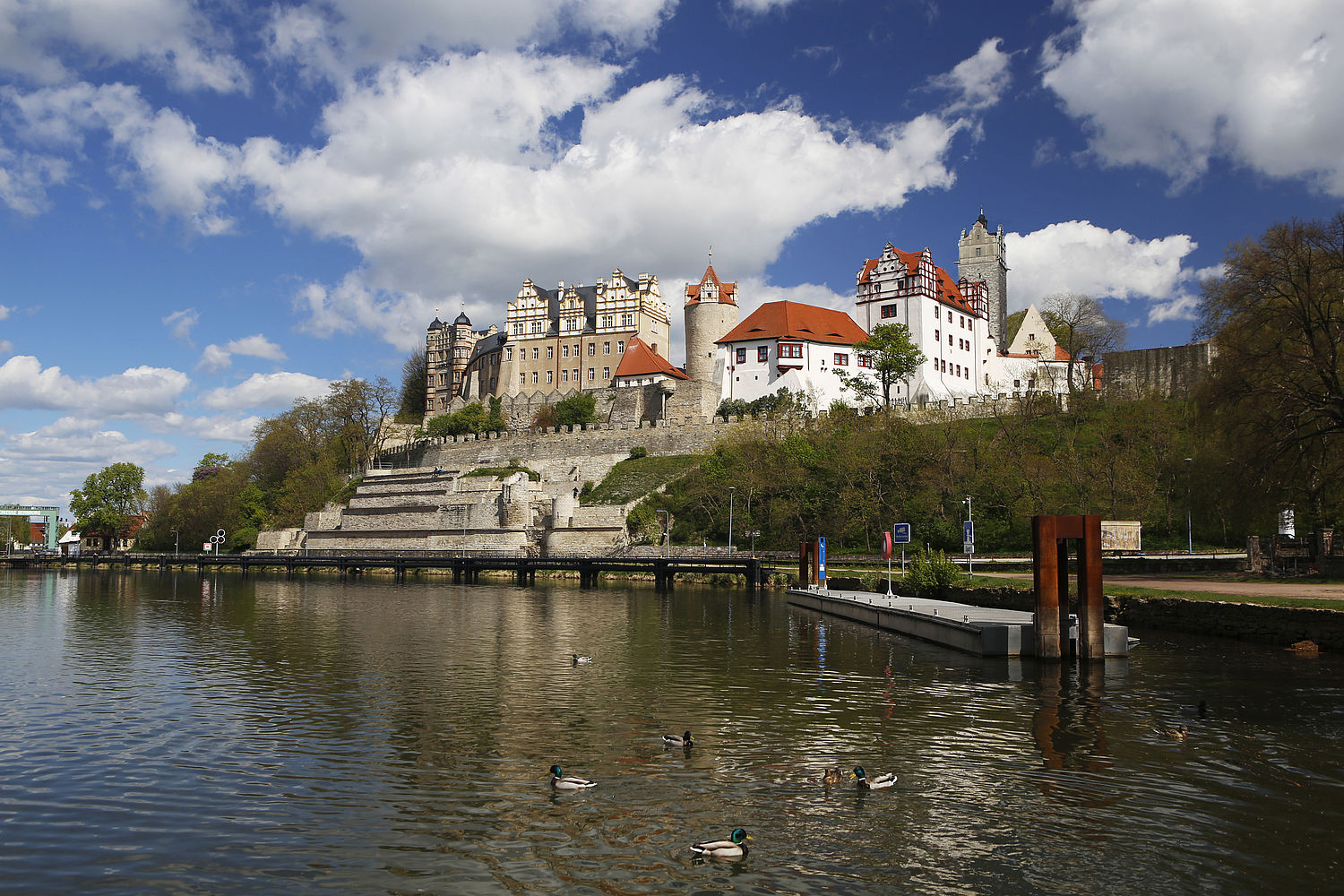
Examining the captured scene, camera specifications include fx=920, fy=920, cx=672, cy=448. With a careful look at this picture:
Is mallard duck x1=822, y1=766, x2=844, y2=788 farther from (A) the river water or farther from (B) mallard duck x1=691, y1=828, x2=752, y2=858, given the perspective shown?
(B) mallard duck x1=691, y1=828, x2=752, y2=858

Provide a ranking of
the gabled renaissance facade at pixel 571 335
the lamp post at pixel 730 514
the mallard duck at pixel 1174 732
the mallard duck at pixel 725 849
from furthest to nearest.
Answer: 1. the gabled renaissance facade at pixel 571 335
2. the lamp post at pixel 730 514
3. the mallard duck at pixel 1174 732
4. the mallard duck at pixel 725 849

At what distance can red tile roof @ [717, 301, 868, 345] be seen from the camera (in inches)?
3100

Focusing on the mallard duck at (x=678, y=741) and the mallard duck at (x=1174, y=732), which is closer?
the mallard duck at (x=678, y=741)

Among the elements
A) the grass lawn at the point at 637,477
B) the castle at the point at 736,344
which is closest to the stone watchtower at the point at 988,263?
the castle at the point at 736,344

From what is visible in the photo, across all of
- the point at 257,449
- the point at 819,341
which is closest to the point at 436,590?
the point at 819,341

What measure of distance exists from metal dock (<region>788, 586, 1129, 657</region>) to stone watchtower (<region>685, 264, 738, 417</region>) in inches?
2109

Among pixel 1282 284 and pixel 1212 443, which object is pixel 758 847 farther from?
pixel 1212 443

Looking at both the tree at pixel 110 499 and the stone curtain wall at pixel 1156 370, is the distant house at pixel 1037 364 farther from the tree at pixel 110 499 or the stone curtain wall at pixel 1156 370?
the tree at pixel 110 499

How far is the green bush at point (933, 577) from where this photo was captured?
108 feet

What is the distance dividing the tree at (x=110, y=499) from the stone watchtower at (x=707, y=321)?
68.8 m

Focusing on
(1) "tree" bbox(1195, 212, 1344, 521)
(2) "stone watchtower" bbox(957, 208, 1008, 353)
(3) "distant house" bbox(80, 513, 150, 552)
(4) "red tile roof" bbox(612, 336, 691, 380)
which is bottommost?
(3) "distant house" bbox(80, 513, 150, 552)

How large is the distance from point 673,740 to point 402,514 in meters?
68.1

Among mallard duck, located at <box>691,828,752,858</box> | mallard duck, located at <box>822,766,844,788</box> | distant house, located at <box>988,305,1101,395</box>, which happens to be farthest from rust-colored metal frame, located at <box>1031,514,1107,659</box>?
distant house, located at <box>988,305,1101,395</box>

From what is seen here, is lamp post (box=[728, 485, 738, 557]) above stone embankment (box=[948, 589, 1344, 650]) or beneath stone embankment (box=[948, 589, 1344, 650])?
above
